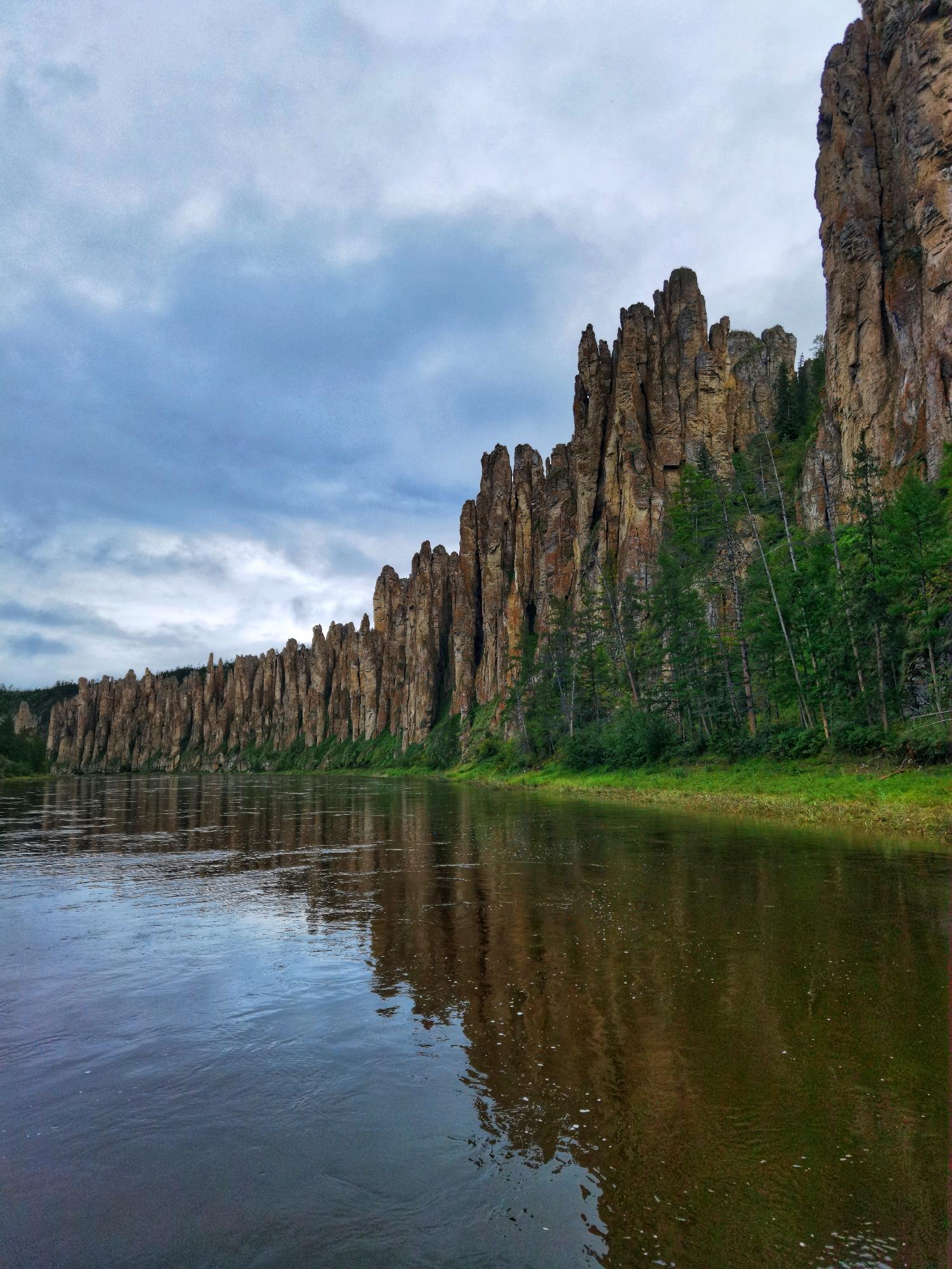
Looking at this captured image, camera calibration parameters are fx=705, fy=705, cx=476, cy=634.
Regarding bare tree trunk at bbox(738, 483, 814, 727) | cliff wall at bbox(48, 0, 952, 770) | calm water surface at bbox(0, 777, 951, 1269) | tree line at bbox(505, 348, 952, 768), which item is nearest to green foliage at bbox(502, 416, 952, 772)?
tree line at bbox(505, 348, 952, 768)

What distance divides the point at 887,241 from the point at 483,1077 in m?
67.7

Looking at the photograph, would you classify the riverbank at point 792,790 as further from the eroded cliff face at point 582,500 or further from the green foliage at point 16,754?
the green foliage at point 16,754

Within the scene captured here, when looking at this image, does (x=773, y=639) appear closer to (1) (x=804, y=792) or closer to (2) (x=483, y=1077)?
(1) (x=804, y=792)

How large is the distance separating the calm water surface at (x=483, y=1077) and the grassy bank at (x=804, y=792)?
28.5 feet

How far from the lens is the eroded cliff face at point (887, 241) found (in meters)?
41.6

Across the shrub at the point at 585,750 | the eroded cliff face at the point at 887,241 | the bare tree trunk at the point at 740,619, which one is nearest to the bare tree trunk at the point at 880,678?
the bare tree trunk at the point at 740,619

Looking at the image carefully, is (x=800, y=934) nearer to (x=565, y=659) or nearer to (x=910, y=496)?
(x=910, y=496)

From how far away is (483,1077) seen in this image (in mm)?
6355

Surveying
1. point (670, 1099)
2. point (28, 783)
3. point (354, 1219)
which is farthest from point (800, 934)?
point (28, 783)

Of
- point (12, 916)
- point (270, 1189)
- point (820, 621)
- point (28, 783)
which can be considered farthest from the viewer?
point (28, 783)

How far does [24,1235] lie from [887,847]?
66.1ft

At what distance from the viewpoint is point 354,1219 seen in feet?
14.3

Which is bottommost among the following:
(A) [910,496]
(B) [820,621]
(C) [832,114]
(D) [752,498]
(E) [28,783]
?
(E) [28,783]

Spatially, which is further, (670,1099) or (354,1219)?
(670,1099)
